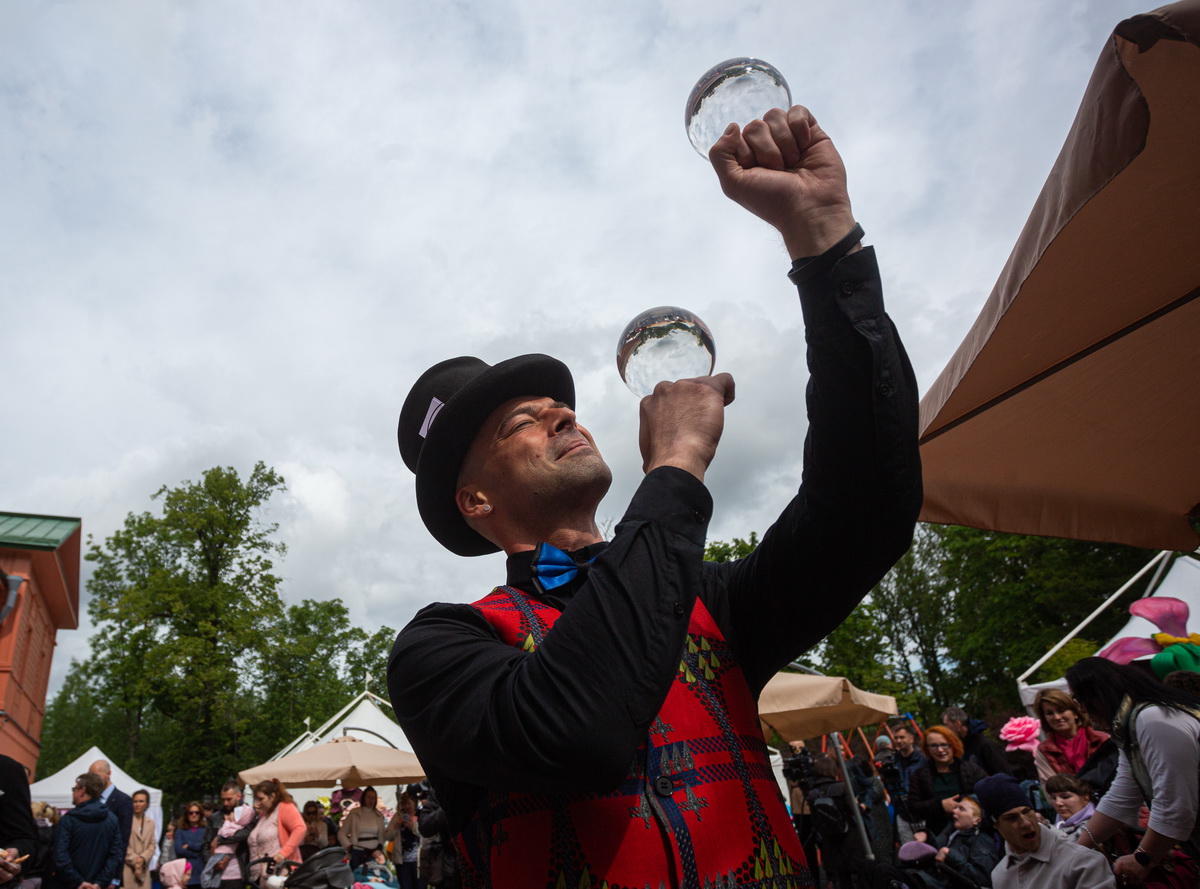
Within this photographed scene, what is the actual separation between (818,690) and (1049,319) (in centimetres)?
845

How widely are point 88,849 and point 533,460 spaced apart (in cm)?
877

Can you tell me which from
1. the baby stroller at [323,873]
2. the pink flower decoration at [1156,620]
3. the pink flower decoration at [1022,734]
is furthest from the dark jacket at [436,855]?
the pink flower decoration at [1156,620]

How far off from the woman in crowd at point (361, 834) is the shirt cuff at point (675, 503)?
40.3 ft

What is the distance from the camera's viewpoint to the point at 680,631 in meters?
1.24

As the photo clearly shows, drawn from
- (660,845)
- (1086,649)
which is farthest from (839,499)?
(1086,649)

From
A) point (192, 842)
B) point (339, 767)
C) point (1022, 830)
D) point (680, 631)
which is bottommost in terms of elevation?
point (1022, 830)

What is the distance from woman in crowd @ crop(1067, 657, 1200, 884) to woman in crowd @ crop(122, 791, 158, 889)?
1138 centimetres

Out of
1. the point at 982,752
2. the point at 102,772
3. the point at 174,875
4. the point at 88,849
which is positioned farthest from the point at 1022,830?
the point at 174,875

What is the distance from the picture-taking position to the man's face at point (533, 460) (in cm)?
186

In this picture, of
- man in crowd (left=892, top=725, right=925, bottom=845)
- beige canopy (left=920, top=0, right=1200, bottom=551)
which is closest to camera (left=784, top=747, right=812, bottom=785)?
man in crowd (left=892, top=725, right=925, bottom=845)

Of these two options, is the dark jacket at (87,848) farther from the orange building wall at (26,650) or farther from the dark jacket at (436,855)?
the orange building wall at (26,650)

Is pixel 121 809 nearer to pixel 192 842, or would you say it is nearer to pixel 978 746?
pixel 192 842

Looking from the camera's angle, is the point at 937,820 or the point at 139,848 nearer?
the point at 937,820

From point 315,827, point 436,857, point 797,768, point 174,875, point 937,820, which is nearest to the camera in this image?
point 937,820
